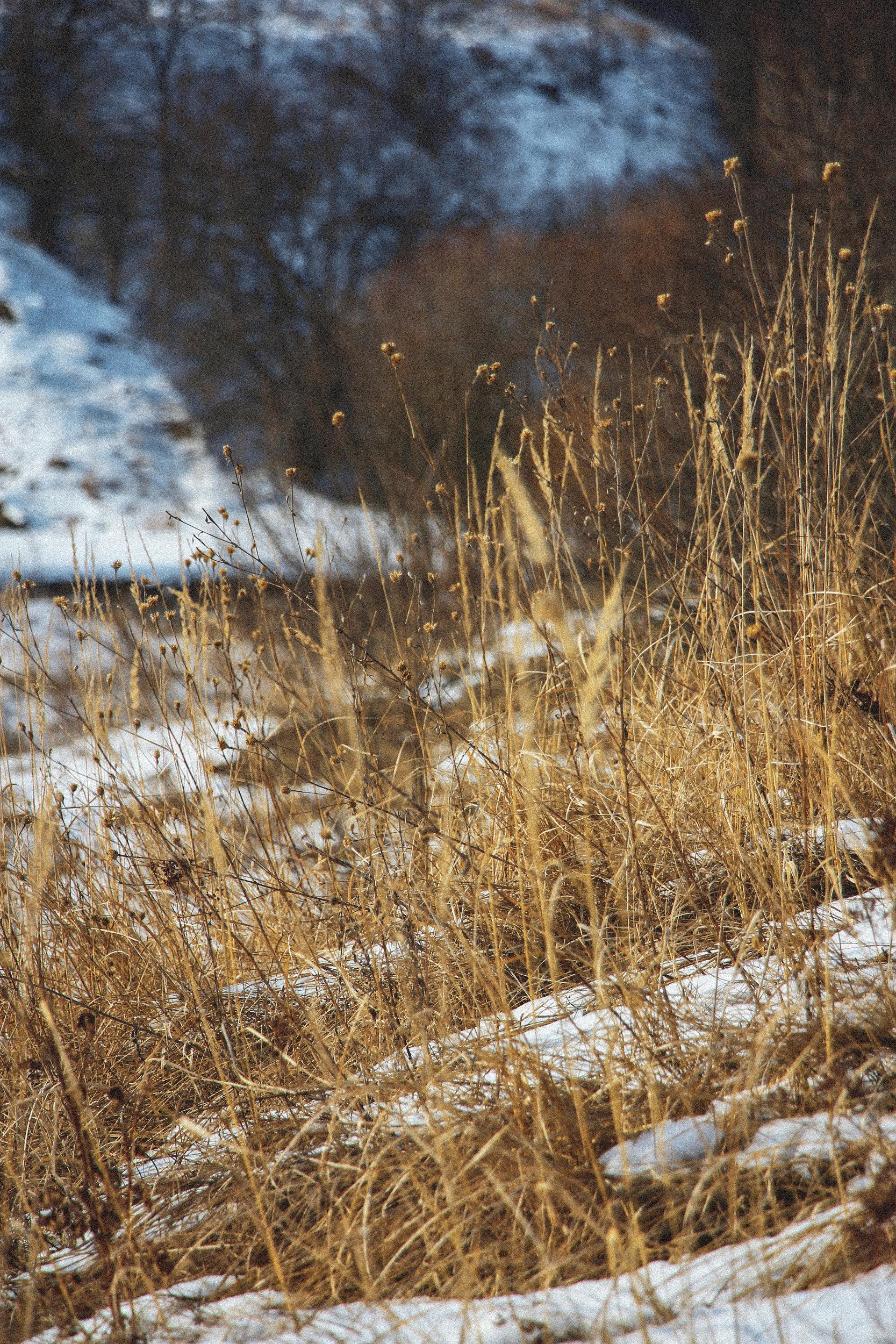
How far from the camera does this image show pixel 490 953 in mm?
1796

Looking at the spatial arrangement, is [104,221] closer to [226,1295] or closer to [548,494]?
[548,494]

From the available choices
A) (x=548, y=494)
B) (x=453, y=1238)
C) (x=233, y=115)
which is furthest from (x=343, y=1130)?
(x=233, y=115)

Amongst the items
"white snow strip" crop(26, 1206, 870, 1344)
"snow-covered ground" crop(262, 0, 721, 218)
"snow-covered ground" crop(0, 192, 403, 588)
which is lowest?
"white snow strip" crop(26, 1206, 870, 1344)

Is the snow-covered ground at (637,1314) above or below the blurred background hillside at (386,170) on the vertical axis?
below

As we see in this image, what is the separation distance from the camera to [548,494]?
1655 millimetres

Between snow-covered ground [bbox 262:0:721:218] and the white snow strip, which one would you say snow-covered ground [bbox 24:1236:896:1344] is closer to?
the white snow strip

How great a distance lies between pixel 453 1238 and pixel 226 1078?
67cm

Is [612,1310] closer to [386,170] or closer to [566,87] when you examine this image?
[386,170]

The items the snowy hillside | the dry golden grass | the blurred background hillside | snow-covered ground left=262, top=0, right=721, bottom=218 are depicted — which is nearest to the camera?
the dry golden grass

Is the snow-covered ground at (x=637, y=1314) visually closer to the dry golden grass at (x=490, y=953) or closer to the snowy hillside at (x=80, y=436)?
the dry golden grass at (x=490, y=953)

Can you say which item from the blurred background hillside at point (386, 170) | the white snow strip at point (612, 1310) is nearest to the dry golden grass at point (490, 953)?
the white snow strip at point (612, 1310)

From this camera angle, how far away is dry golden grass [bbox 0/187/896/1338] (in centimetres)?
118

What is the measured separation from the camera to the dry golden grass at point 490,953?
1180 millimetres

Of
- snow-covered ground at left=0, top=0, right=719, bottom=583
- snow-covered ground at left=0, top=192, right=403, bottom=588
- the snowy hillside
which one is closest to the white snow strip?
snow-covered ground at left=0, top=0, right=719, bottom=583
